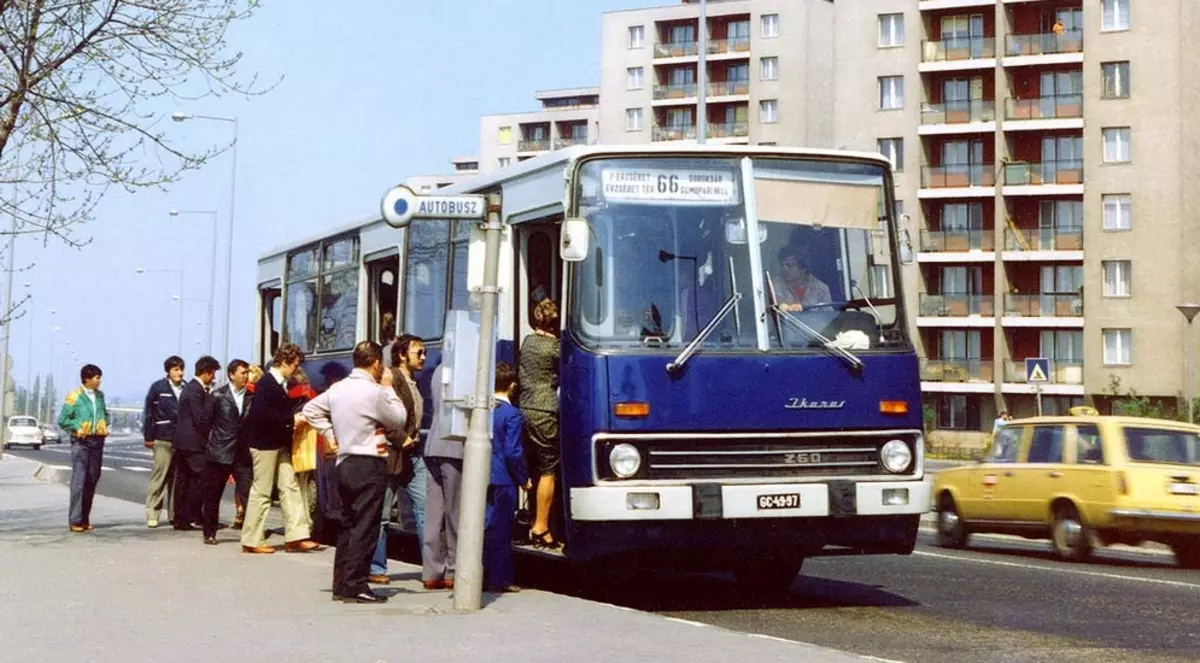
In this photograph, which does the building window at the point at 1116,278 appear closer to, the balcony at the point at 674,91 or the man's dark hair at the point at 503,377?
the balcony at the point at 674,91

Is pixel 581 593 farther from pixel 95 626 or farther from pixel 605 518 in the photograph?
pixel 95 626

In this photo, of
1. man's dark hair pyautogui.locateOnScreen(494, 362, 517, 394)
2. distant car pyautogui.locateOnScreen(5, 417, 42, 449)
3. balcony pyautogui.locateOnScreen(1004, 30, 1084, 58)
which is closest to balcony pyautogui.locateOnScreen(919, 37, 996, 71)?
balcony pyautogui.locateOnScreen(1004, 30, 1084, 58)

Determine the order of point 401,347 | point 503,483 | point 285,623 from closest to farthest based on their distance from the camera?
point 285,623, point 503,483, point 401,347

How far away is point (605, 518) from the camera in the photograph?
12.2 meters

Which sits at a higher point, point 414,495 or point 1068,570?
point 414,495

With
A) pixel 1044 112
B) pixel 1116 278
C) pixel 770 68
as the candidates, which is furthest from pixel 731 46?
pixel 1116 278

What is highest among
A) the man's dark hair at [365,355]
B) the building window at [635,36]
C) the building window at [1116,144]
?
the building window at [635,36]

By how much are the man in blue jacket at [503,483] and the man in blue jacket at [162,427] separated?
30.4 feet

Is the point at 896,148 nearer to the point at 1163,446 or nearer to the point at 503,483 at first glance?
the point at 1163,446

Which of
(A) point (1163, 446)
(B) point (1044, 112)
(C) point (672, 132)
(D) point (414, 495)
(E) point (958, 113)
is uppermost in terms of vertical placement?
(C) point (672, 132)

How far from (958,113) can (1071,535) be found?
57.8 metres

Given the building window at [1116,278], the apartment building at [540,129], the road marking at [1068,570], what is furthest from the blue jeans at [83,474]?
the apartment building at [540,129]

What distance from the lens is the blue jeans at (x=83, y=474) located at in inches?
802

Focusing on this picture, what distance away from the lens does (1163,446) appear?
18891mm
